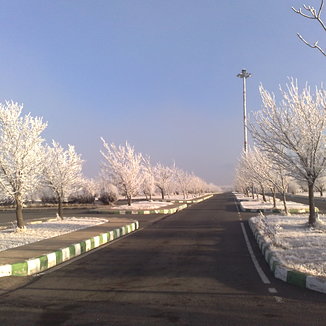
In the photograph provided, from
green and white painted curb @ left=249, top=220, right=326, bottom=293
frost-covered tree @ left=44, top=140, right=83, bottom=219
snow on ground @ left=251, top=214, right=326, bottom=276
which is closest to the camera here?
green and white painted curb @ left=249, top=220, right=326, bottom=293

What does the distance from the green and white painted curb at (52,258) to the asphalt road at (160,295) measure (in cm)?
56

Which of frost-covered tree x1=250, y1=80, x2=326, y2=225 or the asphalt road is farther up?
frost-covered tree x1=250, y1=80, x2=326, y2=225

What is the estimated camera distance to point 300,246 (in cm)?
1144

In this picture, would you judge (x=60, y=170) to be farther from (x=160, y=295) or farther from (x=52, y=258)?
(x=160, y=295)

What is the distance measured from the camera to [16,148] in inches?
636

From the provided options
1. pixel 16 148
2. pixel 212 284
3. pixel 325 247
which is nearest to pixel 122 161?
pixel 16 148

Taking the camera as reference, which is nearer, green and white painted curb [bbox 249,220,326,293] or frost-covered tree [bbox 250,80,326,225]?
green and white painted curb [bbox 249,220,326,293]

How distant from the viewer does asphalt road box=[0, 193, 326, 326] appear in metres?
5.66

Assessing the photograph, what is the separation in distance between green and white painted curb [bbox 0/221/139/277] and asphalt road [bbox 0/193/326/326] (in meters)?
0.56

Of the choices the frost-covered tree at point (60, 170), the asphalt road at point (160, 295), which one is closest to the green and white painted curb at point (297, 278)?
the asphalt road at point (160, 295)

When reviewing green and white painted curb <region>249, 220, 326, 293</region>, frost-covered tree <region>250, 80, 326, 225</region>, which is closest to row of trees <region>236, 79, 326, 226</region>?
frost-covered tree <region>250, 80, 326, 225</region>

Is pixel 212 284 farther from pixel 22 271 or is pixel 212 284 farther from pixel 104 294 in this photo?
pixel 22 271

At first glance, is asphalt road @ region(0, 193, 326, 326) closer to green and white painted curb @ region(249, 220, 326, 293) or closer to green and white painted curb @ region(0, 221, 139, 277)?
green and white painted curb @ region(249, 220, 326, 293)

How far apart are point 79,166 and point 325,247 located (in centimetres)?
1562
